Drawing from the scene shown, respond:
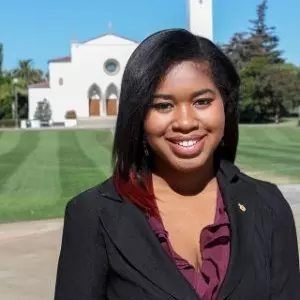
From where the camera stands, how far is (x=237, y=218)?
1.73 m

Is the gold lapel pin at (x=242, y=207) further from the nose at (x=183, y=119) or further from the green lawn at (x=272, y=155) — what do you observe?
the green lawn at (x=272, y=155)

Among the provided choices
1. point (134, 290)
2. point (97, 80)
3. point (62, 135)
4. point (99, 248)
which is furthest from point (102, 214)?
point (97, 80)

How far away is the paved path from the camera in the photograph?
6102mm

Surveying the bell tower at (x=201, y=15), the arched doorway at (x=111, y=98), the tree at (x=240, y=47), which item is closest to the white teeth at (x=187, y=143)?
the bell tower at (x=201, y=15)

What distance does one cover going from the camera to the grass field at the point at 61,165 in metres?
11.9

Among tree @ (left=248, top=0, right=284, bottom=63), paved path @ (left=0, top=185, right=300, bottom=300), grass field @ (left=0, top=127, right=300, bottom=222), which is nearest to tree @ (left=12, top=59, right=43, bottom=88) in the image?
tree @ (left=248, top=0, right=284, bottom=63)

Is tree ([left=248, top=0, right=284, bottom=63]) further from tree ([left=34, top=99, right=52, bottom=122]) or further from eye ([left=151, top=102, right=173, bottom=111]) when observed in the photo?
eye ([left=151, top=102, right=173, bottom=111])

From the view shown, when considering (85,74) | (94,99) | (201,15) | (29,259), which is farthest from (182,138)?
(94,99)

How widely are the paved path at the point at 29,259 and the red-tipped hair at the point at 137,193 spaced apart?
4308 millimetres

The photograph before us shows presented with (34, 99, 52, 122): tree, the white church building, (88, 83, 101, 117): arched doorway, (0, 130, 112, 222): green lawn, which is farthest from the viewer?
(88, 83, 101, 117): arched doorway

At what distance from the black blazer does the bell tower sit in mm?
16903

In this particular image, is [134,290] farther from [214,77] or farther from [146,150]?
[214,77]

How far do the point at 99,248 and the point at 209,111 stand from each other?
1.52 feet

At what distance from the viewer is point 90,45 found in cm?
6731
